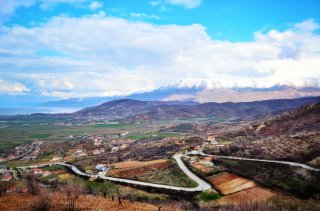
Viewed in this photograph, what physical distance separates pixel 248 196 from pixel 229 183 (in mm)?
11094

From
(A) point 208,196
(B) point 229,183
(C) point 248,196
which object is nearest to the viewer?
(C) point 248,196

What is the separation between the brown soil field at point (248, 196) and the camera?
7106 cm

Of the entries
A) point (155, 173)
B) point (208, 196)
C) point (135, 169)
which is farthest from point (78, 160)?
point (208, 196)

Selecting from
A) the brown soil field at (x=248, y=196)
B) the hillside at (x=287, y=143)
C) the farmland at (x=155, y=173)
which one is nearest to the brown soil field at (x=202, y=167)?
the farmland at (x=155, y=173)

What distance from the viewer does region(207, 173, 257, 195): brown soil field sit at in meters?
80.0

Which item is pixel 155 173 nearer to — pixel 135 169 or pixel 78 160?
pixel 135 169

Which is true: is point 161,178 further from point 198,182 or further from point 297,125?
point 297,125

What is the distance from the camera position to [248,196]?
7406cm

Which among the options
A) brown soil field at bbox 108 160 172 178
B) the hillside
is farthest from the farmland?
the hillside

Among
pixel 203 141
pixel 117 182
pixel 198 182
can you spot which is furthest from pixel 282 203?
pixel 203 141

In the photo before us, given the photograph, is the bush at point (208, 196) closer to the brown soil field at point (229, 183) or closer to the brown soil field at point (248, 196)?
the brown soil field at point (248, 196)

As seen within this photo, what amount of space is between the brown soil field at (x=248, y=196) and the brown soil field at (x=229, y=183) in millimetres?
2161

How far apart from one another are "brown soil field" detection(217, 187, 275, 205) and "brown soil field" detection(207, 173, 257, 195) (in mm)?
2161

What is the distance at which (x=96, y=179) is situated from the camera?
339ft
